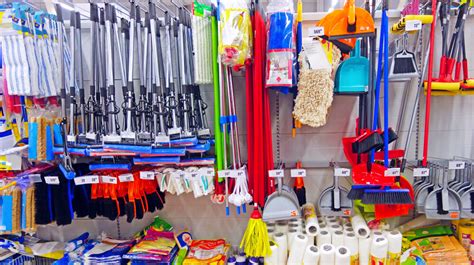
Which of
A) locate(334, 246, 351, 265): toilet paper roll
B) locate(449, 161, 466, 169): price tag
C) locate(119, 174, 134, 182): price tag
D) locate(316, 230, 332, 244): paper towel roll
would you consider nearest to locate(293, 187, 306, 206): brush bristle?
locate(316, 230, 332, 244): paper towel roll

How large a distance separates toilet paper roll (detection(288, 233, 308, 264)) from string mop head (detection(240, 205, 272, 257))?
0.40 ft

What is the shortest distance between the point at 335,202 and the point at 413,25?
973 millimetres

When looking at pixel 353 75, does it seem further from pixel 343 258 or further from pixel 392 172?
pixel 343 258

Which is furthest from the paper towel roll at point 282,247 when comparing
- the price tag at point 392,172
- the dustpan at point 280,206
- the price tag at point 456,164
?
the price tag at point 456,164

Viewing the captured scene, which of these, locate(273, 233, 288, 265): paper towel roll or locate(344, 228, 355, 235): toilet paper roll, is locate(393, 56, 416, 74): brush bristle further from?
locate(273, 233, 288, 265): paper towel roll

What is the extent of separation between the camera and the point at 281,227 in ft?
5.82

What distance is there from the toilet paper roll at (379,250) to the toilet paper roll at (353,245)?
79mm

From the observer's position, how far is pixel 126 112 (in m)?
1.64

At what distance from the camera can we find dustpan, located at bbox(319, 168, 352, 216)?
1686 mm

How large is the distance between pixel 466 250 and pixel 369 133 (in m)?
0.92

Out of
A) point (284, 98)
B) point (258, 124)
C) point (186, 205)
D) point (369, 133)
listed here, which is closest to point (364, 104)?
point (369, 133)

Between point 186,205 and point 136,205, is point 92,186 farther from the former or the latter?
point 186,205

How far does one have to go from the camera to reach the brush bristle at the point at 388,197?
5.06 feet

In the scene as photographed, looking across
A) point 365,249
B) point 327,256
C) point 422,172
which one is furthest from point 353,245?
point 422,172
